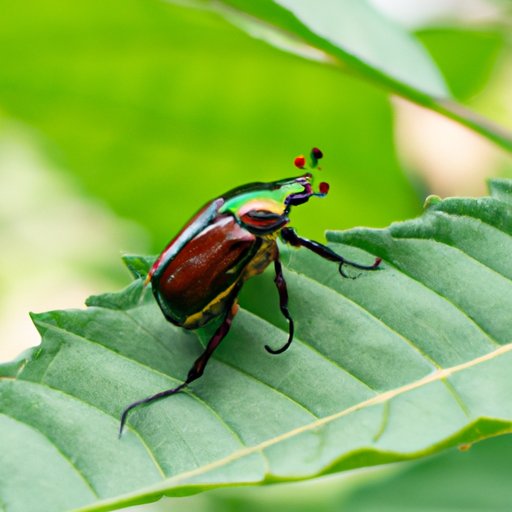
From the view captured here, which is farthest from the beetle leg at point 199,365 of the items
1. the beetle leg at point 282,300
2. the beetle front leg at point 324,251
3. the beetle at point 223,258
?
the beetle front leg at point 324,251

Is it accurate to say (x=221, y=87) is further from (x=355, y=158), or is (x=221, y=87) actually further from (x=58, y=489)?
(x=58, y=489)

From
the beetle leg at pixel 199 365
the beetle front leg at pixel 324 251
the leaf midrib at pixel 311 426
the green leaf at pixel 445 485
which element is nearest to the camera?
the leaf midrib at pixel 311 426

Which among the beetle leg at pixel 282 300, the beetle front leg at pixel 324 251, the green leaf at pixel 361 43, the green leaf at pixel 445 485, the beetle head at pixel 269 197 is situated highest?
the green leaf at pixel 361 43

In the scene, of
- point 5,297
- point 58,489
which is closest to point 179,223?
point 5,297

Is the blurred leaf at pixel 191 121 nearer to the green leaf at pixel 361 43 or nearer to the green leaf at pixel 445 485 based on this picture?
the green leaf at pixel 361 43

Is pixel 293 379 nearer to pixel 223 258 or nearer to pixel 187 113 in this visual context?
pixel 223 258

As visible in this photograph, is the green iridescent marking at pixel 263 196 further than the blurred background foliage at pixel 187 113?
No

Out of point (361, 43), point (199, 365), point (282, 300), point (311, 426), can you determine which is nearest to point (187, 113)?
point (361, 43)

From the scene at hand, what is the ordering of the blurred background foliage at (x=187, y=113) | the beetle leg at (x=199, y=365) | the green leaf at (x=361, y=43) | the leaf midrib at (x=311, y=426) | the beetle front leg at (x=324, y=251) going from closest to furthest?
1. the leaf midrib at (x=311, y=426)
2. the beetle leg at (x=199, y=365)
3. the beetle front leg at (x=324, y=251)
4. the green leaf at (x=361, y=43)
5. the blurred background foliage at (x=187, y=113)

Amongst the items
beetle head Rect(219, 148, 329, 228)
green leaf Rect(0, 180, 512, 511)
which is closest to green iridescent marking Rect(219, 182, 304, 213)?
beetle head Rect(219, 148, 329, 228)
